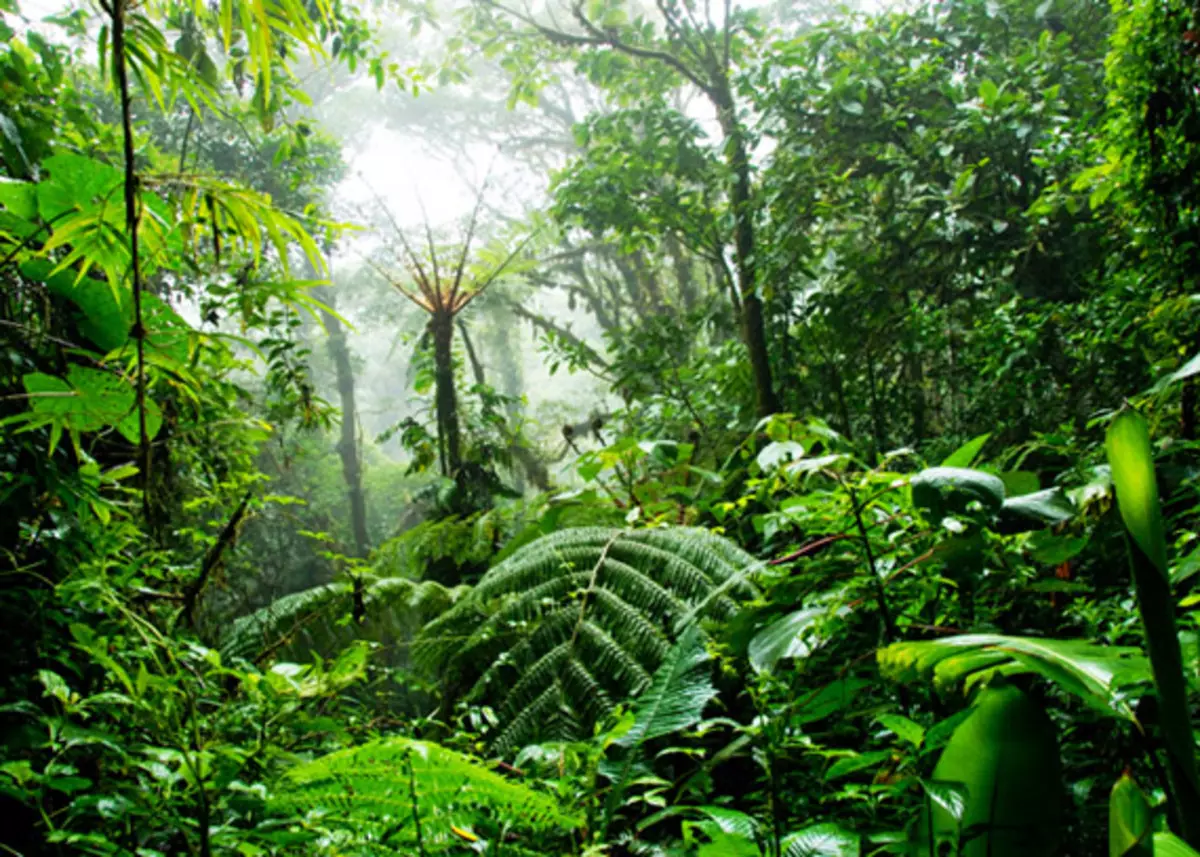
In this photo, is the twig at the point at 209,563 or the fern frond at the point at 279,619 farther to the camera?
the fern frond at the point at 279,619

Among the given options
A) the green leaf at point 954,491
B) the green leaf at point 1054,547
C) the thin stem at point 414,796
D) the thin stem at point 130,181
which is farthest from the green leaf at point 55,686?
the green leaf at point 1054,547

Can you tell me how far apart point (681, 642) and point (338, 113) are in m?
22.4

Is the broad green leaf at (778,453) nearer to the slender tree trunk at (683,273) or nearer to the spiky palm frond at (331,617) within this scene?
the spiky palm frond at (331,617)

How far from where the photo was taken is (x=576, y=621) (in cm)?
131

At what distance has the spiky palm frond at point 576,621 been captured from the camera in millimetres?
1182

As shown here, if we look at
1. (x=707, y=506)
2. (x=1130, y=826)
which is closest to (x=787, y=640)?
(x=1130, y=826)

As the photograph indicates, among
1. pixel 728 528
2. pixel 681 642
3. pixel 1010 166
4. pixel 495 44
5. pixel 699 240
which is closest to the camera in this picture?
pixel 681 642

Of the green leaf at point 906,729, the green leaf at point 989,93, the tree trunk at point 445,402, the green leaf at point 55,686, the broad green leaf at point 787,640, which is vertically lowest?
the green leaf at point 906,729

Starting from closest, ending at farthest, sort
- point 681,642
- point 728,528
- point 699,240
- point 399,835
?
point 399,835
point 681,642
point 728,528
point 699,240

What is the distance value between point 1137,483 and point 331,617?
5.47 ft

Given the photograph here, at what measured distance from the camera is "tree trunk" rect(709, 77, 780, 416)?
2684mm

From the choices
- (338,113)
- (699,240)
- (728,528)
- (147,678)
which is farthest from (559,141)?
(147,678)

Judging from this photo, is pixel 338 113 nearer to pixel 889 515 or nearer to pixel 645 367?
pixel 645 367

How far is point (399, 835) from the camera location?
0.74m
